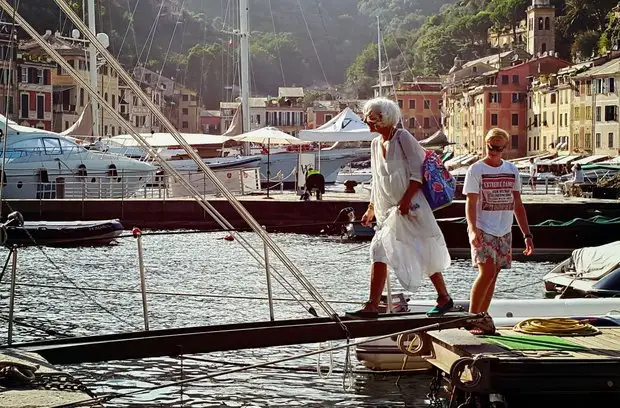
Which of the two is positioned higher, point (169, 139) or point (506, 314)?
point (169, 139)

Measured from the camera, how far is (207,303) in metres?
21.8

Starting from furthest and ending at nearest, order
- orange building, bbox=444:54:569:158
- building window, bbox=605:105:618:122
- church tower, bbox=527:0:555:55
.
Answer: church tower, bbox=527:0:555:55 → orange building, bbox=444:54:569:158 → building window, bbox=605:105:618:122

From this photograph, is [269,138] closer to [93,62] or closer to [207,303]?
[93,62]

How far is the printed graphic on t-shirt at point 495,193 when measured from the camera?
10.9 metres

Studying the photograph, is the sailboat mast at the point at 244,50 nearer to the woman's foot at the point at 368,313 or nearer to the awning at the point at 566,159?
the woman's foot at the point at 368,313

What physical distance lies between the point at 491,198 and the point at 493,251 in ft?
1.57

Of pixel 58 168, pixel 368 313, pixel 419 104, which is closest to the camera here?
pixel 368 313

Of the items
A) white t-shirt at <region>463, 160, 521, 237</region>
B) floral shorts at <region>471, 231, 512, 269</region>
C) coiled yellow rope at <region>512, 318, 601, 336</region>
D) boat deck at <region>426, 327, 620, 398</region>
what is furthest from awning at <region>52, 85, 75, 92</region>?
Answer: boat deck at <region>426, 327, 620, 398</region>

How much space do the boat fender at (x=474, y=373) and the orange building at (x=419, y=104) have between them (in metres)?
154

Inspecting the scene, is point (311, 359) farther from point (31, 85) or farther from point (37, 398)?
point (31, 85)

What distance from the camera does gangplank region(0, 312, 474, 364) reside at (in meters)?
10.0

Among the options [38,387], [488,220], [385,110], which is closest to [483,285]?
[488,220]

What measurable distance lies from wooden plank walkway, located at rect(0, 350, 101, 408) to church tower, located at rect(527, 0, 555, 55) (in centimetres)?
16440

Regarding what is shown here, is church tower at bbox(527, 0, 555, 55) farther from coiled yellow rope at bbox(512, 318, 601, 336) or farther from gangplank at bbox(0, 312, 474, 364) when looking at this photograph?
gangplank at bbox(0, 312, 474, 364)
